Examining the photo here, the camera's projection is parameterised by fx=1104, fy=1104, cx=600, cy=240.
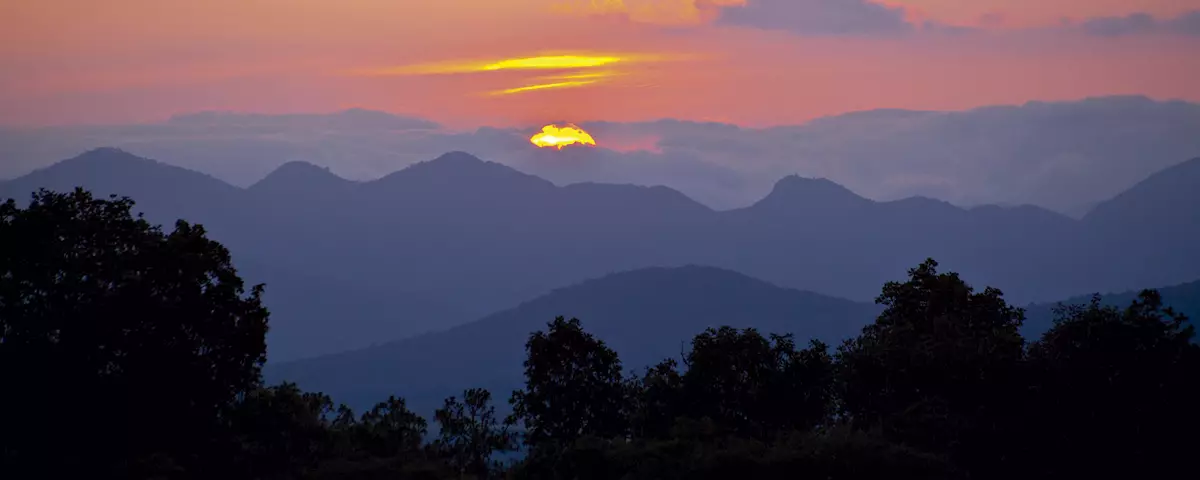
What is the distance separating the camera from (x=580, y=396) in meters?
48.2

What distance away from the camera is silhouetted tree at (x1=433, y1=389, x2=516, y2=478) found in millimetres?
51594

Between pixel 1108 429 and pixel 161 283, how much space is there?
36808mm

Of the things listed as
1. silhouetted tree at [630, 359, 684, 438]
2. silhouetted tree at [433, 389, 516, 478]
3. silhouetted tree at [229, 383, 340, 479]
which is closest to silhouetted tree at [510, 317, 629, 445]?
silhouetted tree at [630, 359, 684, 438]

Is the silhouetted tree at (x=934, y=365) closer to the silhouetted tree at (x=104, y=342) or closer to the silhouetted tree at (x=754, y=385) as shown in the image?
the silhouetted tree at (x=754, y=385)

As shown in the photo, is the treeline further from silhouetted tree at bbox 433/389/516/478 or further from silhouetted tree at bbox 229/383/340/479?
silhouetted tree at bbox 433/389/516/478

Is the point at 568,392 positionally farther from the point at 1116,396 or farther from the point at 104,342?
the point at 1116,396

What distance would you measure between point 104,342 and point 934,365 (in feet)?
108

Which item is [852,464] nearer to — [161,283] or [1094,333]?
[1094,333]

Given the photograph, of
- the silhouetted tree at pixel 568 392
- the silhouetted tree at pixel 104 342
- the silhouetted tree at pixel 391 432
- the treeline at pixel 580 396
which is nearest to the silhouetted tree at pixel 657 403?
the treeline at pixel 580 396

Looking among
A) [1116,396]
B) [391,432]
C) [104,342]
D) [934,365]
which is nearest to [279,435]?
[391,432]

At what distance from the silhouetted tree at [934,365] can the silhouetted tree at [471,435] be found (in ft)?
54.5

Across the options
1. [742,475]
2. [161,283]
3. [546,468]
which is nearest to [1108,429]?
[742,475]

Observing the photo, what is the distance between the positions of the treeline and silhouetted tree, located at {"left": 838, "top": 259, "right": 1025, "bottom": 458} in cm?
12

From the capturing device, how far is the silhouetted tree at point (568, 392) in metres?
47.9
